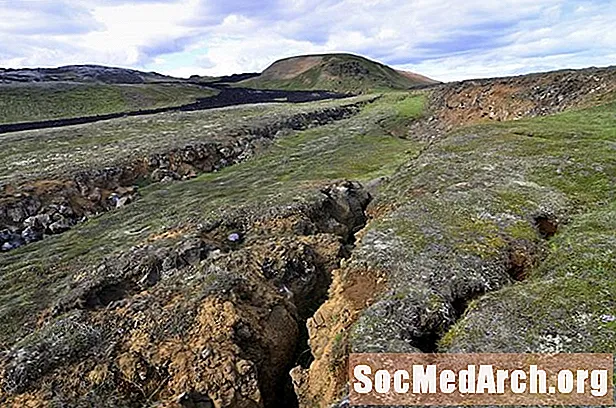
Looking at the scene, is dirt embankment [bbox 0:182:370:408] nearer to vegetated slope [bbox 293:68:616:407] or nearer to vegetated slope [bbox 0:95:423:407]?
vegetated slope [bbox 0:95:423:407]

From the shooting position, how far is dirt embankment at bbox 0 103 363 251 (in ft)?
169

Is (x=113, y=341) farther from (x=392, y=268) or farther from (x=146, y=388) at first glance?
(x=392, y=268)

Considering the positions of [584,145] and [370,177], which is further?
[370,177]

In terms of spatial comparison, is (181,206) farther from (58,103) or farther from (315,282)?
(58,103)

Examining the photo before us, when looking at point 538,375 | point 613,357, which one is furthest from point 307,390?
point 613,357

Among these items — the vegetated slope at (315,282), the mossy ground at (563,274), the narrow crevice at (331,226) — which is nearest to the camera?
the mossy ground at (563,274)

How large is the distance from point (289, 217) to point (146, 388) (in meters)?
19.8

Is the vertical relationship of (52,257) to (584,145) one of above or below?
below

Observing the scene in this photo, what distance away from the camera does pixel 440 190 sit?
39969mm

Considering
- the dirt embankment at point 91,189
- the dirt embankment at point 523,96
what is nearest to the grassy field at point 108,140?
the dirt embankment at point 91,189

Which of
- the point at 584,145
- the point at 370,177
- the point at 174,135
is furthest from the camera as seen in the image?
the point at 174,135

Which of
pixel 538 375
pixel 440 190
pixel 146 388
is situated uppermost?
pixel 440 190

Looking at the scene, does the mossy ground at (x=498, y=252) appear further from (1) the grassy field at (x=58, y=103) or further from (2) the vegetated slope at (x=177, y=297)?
(1) the grassy field at (x=58, y=103)

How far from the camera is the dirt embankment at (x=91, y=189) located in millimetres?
51562
